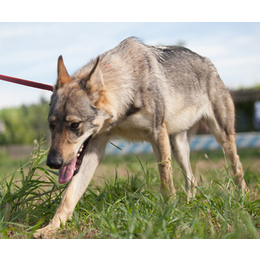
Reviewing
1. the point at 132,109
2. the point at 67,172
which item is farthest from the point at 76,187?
the point at 132,109

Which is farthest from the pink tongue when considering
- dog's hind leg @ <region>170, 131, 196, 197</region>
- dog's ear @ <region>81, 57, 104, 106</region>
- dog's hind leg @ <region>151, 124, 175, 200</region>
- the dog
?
dog's hind leg @ <region>170, 131, 196, 197</region>

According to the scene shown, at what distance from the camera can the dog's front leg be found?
8.60 feet

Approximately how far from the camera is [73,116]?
107 inches

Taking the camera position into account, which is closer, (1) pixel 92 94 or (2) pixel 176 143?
(1) pixel 92 94

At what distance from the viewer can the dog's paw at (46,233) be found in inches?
98.2

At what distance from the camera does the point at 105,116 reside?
2.99 metres

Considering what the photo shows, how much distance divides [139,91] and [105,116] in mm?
559

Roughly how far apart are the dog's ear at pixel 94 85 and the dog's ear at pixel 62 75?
0.24 meters

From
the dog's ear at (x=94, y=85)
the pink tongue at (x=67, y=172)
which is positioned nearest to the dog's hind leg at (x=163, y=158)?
the dog's ear at (x=94, y=85)

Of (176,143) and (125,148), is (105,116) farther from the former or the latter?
(125,148)

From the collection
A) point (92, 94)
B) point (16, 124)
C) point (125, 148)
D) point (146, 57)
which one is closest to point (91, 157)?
point (92, 94)

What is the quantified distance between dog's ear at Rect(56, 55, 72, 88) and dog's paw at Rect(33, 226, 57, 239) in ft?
4.75

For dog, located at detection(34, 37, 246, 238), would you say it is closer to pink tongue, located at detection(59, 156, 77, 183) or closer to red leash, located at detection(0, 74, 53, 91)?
pink tongue, located at detection(59, 156, 77, 183)

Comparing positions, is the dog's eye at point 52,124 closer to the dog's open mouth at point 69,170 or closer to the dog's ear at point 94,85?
the dog's open mouth at point 69,170
